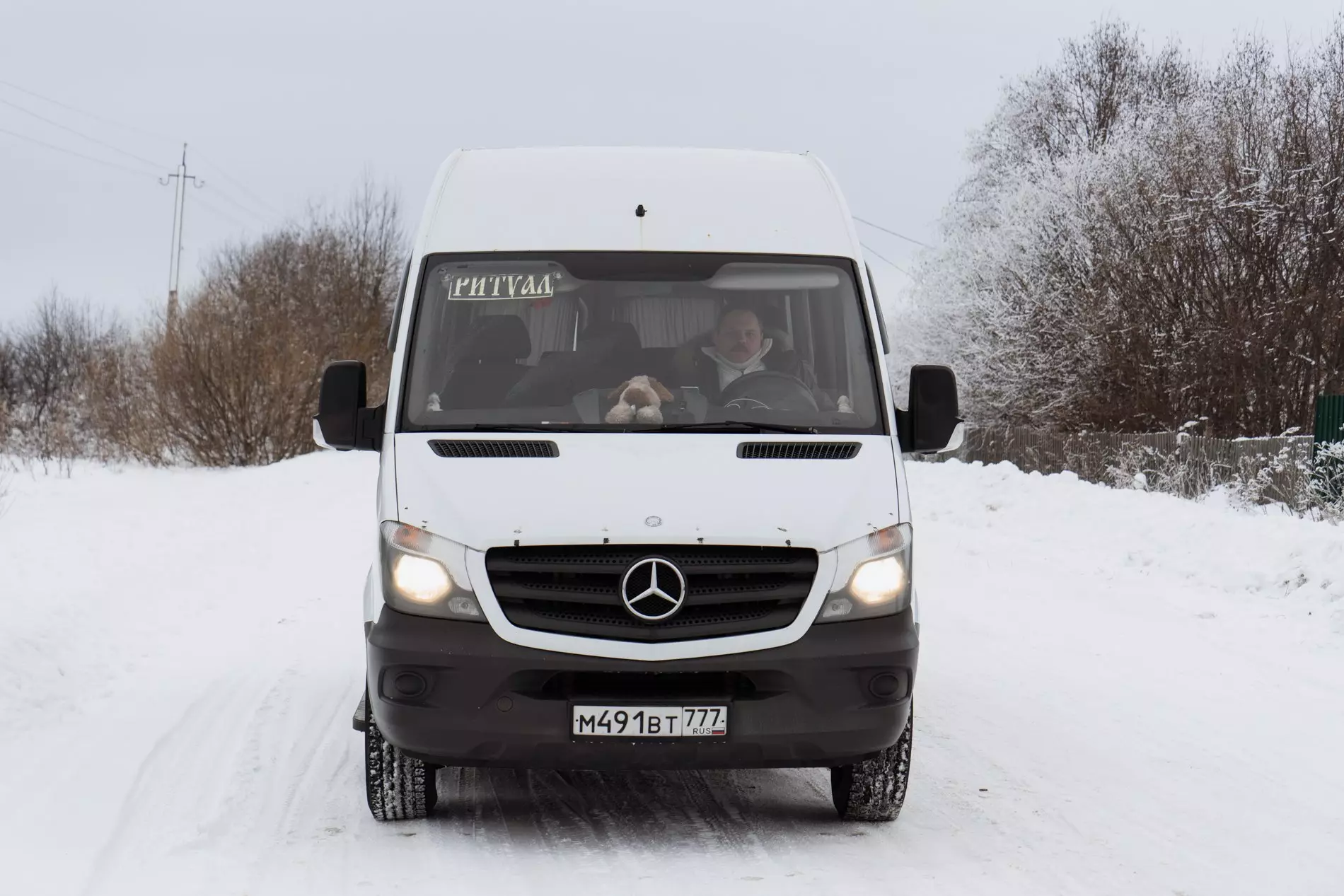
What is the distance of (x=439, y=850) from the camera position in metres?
5.02

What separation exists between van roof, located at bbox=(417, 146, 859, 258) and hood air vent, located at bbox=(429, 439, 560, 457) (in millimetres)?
1015

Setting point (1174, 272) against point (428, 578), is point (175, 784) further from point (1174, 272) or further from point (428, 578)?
point (1174, 272)

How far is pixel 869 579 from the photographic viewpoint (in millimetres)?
4977

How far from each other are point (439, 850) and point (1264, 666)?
18.8ft

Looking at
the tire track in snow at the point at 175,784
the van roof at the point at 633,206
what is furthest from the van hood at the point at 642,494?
the tire track in snow at the point at 175,784

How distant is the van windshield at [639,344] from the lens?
5.59 metres

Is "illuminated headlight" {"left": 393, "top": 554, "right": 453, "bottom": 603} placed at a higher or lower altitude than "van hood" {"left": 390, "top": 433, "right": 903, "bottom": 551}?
lower

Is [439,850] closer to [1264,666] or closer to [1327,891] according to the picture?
[1327,891]

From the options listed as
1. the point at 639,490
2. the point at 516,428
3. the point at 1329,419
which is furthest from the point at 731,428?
the point at 1329,419

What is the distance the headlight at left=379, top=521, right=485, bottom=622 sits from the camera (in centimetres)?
487

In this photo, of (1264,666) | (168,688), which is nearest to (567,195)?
(168,688)

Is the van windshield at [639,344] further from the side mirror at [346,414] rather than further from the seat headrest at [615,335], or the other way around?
the side mirror at [346,414]

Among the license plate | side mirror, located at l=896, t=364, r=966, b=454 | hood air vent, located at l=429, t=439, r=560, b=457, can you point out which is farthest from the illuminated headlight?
side mirror, located at l=896, t=364, r=966, b=454

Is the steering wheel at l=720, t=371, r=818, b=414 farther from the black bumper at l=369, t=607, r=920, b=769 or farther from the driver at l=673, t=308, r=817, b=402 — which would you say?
the black bumper at l=369, t=607, r=920, b=769
